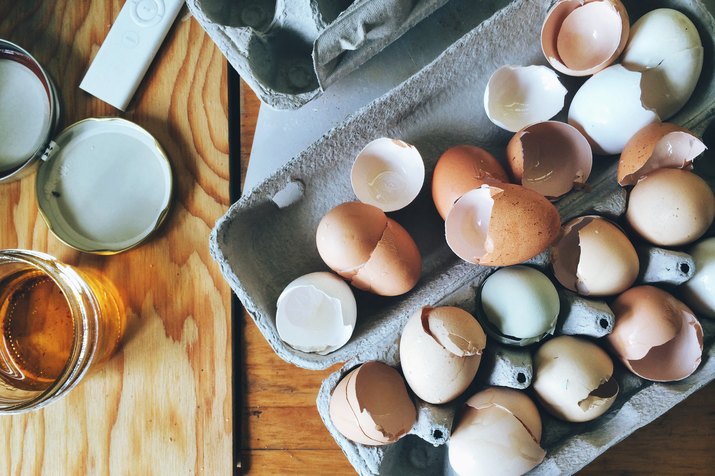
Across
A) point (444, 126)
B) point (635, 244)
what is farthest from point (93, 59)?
point (635, 244)

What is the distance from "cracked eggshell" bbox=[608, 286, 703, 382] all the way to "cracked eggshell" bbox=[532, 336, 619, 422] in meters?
0.03

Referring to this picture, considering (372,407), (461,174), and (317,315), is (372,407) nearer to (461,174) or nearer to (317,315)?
(317,315)

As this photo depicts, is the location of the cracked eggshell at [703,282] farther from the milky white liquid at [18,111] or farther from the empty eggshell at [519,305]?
the milky white liquid at [18,111]

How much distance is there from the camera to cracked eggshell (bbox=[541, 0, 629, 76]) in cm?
64

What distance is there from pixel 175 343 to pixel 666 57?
0.65 meters

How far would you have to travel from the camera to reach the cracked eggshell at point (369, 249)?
60cm

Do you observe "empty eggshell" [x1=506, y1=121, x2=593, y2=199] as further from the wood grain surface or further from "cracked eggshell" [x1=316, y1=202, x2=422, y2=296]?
the wood grain surface

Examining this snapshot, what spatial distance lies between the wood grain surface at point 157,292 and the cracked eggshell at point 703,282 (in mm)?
Answer: 520

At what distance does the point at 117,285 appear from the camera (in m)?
0.75

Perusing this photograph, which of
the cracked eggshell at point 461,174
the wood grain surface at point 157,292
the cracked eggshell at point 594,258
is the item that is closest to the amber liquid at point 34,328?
the wood grain surface at point 157,292

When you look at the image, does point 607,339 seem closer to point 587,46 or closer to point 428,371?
point 428,371

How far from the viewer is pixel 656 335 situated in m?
0.58

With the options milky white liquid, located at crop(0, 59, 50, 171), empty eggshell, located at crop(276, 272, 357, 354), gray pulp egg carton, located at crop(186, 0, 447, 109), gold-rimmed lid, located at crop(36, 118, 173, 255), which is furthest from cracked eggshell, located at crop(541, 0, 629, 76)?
milky white liquid, located at crop(0, 59, 50, 171)

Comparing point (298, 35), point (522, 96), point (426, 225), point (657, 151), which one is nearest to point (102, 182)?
point (298, 35)
